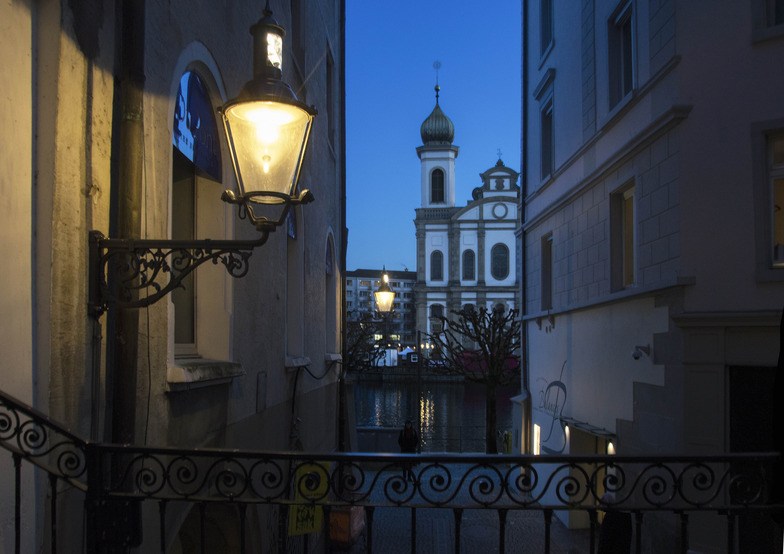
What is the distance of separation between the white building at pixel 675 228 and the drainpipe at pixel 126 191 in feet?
24.6

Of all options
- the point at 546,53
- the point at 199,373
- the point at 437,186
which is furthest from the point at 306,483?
the point at 437,186

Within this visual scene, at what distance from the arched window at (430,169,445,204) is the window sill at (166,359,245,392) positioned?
74.2 m

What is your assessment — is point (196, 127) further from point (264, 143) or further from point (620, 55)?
point (620, 55)

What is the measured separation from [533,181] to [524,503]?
1629 cm

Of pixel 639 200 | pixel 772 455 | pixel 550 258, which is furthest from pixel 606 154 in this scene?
pixel 772 455

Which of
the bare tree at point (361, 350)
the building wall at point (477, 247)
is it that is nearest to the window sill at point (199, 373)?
the bare tree at point (361, 350)

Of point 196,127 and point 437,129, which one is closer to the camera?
point 196,127

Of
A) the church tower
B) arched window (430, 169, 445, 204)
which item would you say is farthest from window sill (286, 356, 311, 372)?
arched window (430, 169, 445, 204)

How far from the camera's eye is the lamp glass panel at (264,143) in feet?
12.9

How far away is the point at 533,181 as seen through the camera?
19078mm

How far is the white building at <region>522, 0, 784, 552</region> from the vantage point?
353 inches

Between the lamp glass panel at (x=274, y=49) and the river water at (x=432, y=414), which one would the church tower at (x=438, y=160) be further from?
the lamp glass panel at (x=274, y=49)

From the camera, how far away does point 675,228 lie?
32.2ft

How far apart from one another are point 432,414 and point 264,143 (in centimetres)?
4116
